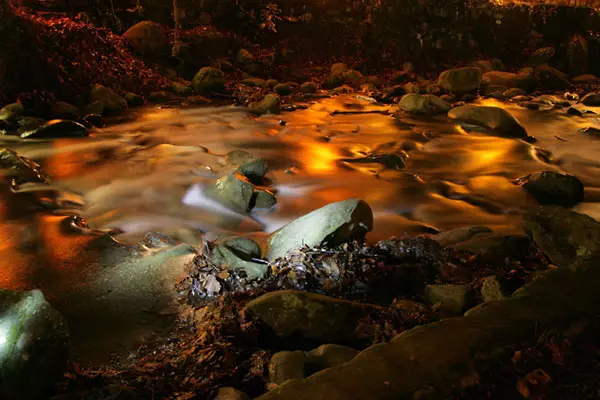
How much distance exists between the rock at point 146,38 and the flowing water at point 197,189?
206 inches

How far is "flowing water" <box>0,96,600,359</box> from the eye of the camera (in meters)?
4.81

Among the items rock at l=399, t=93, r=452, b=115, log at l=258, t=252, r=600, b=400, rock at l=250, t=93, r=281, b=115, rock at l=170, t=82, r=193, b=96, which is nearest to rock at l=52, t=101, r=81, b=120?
rock at l=170, t=82, r=193, b=96

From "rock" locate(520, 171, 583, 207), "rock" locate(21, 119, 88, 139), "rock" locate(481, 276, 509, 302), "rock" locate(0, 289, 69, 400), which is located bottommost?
"rock" locate(21, 119, 88, 139)

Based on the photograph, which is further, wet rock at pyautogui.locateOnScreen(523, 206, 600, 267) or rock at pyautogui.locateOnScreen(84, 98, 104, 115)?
rock at pyautogui.locateOnScreen(84, 98, 104, 115)

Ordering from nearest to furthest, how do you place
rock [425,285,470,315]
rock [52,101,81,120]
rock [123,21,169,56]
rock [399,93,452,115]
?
rock [425,285,470,315], rock [52,101,81,120], rock [399,93,452,115], rock [123,21,169,56]

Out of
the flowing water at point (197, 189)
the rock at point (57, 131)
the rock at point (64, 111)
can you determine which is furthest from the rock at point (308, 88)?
the rock at point (57, 131)

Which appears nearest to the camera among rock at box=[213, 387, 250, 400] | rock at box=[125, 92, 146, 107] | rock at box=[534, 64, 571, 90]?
rock at box=[213, 387, 250, 400]

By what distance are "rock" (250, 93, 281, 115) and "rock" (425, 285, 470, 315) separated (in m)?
10.6

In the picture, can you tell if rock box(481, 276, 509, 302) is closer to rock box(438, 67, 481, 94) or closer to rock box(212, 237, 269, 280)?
rock box(212, 237, 269, 280)

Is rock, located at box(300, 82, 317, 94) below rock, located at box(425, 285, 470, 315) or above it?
below

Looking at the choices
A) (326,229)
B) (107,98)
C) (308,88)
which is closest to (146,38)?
(107,98)

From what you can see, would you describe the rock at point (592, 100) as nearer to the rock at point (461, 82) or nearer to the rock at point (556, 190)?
the rock at point (461, 82)

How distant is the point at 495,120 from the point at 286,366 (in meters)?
10.4

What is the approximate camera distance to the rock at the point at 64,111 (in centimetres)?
1207
